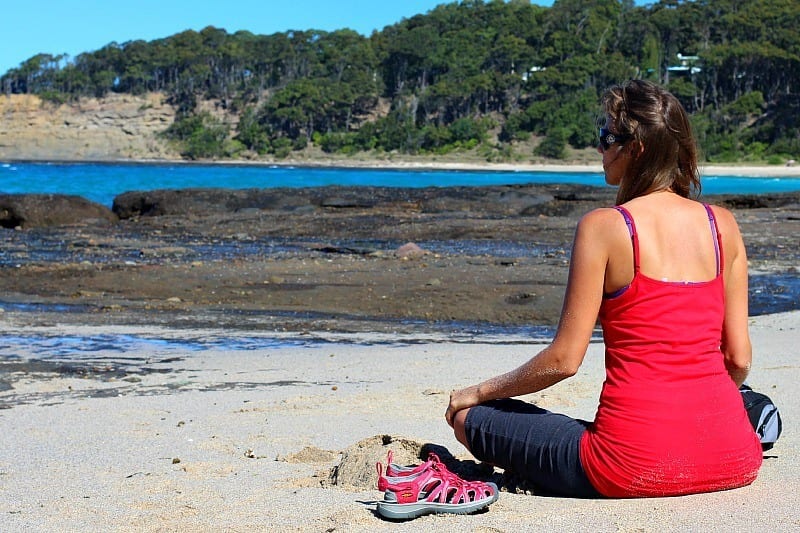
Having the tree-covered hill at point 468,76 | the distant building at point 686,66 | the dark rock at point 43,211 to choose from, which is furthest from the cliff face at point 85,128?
the dark rock at point 43,211

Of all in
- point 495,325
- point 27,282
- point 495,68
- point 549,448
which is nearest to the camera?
point 549,448

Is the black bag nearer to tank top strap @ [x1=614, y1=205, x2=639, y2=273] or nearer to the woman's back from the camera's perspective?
the woman's back

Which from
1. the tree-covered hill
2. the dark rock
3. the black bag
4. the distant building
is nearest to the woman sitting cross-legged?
the black bag

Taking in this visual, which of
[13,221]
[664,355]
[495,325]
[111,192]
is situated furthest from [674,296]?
[111,192]

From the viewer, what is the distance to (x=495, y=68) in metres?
132

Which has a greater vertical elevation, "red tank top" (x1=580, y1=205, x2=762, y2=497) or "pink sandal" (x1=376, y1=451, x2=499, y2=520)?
"red tank top" (x1=580, y1=205, x2=762, y2=497)

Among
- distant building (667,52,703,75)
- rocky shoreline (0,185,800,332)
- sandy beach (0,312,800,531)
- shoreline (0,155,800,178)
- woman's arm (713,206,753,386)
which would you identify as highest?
distant building (667,52,703,75)

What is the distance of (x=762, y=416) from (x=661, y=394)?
89 cm

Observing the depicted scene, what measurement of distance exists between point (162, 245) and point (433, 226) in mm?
6988

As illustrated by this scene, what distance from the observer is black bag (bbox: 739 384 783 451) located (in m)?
3.82

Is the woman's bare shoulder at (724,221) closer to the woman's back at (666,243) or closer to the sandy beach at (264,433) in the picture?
the woman's back at (666,243)

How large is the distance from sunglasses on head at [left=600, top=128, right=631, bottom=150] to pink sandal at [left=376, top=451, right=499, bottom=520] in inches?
43.8

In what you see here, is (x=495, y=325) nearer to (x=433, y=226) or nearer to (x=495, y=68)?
(x=433, y=226)

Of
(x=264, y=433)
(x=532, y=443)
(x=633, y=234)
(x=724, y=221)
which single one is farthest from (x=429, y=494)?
(x=264, y=433)
